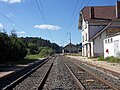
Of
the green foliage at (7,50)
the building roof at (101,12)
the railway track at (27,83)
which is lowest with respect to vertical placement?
the railway track at (27,83)

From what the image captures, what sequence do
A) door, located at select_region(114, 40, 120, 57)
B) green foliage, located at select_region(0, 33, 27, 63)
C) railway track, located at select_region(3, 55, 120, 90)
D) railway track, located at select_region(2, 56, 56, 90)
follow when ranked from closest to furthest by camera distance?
railway track, located at select_region(3, 55, 120, 90)
railway track, located at select_region(2, 56, 56, 90)
green foliage, located at select_region(0, 33, 27, 63)
door, located at select_region(114, 40, 120, 57)

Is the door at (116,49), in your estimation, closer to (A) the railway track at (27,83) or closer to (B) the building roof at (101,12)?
(A) the railway track at (27,83)

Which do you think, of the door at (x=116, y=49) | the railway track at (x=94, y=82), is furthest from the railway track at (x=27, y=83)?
the door at (x=116, y=49)

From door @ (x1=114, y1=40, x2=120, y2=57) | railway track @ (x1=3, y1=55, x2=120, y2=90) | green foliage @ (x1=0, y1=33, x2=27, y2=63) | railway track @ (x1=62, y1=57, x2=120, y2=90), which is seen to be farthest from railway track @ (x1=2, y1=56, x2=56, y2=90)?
door @ (x1=114, y1=40, x2=120, y2=57)

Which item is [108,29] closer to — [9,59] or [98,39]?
[98,39]

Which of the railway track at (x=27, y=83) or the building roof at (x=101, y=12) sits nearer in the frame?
the railway track at (x=27, y=83)

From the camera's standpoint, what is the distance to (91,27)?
203ft

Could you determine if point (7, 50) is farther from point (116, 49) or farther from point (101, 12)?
point (101, 12)

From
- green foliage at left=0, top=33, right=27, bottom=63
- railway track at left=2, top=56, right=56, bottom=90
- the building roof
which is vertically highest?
the building roof

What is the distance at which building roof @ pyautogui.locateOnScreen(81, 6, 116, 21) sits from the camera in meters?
64.6

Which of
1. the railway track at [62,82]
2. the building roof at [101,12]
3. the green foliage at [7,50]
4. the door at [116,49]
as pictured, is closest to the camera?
the railway track at [62,82]

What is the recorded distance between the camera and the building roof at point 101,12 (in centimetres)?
6456

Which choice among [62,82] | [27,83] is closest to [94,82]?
[62,82]

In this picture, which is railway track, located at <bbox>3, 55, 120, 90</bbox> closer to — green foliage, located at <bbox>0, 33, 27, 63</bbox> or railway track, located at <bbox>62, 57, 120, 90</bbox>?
railway track, located at <bbox>62, 57, 120, 90</bbox>
